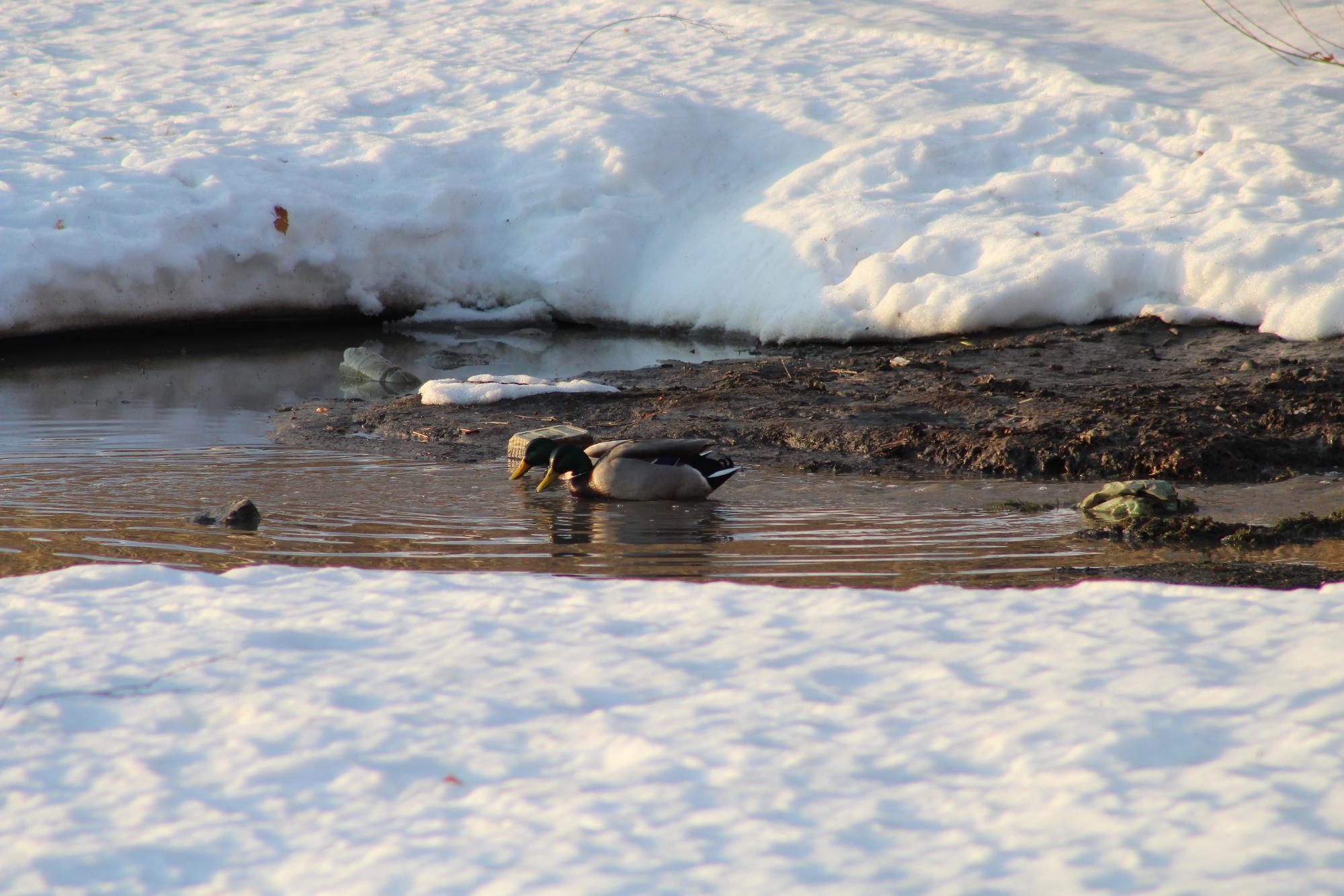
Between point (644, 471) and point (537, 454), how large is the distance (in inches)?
28.4

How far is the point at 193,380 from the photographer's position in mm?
11398

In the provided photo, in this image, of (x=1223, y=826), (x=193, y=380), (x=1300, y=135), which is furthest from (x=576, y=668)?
(x=1300, y=135)

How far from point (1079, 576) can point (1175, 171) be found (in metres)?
7.83

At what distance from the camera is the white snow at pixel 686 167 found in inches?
438

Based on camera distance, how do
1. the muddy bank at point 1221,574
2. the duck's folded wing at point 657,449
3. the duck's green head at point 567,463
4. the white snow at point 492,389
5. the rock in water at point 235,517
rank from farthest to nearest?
the white snow at point 492,389, the duck's green head at point 567,463, the duck's folded wing at point 657,449, the rock in water at point 235,517, the muddy bank at point 1221,574

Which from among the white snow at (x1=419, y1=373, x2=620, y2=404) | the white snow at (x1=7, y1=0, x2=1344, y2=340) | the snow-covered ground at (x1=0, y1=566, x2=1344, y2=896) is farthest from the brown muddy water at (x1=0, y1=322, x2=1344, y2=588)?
the white snow at (x1=7, y1=0, x2=1344, y2=340)

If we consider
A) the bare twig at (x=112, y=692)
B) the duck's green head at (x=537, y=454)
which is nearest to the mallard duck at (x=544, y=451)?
the duck's green head at (x=537, y=454)

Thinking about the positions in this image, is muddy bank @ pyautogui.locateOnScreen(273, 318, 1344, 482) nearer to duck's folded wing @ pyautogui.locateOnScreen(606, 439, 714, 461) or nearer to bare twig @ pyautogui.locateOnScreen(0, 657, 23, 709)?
duck's folded wing @ pyautogui.locateOnScreen(606, 439, 714, 461)

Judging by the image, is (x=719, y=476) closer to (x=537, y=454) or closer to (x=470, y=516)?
(x=537, y=454)

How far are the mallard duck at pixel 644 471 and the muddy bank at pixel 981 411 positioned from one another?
35.3 inches

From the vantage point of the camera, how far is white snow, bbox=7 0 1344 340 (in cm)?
1112

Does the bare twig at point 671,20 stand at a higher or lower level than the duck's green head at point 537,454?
higher

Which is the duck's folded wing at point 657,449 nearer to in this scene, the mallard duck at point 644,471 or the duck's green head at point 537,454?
the mallard duck at point 644,471

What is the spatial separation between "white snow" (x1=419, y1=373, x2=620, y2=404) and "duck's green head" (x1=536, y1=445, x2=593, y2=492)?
2199mm
